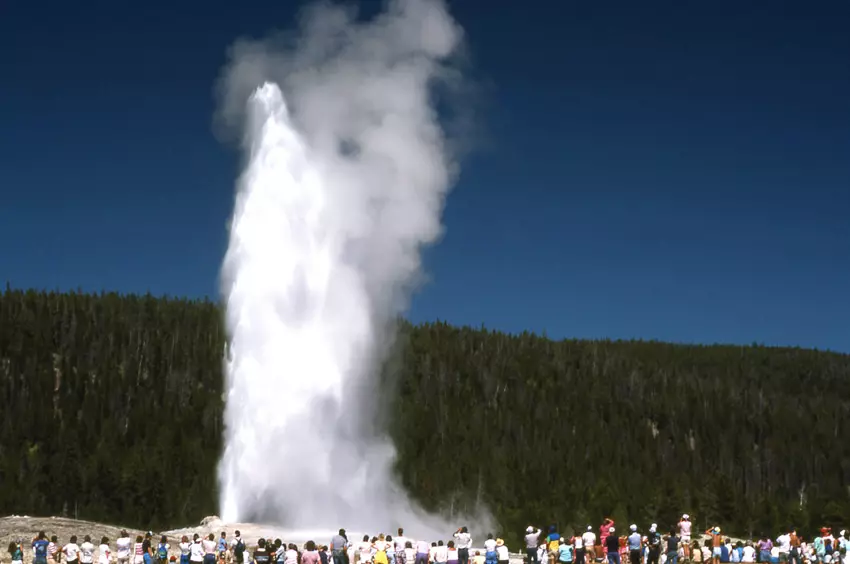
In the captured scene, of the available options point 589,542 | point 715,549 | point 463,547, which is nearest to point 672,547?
point 589,542

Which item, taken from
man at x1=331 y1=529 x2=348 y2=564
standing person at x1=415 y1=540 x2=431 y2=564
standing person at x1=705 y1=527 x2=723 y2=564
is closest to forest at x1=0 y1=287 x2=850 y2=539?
standing person at x1=705 y1=527 x2=723 y2=564

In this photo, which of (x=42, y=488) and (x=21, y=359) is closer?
(x=42, y=488)

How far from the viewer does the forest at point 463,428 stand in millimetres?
83938

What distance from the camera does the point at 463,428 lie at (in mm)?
106500

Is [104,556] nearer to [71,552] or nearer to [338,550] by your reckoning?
[71,552]

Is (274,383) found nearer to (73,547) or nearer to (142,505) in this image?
(73,547)

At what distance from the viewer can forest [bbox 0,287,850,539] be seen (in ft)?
275

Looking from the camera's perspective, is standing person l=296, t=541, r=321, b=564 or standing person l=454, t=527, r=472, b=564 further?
standing person l=454, t=527, r=472, b=564

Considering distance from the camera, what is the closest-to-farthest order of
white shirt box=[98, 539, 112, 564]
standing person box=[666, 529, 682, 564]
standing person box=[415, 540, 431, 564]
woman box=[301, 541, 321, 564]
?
woman box=[301, 541, 321, 564]
white shirt box=[98, 539, 112, 564]
standing person box=[415, 540, 431, 564]
standing person box=[666, 529, 682, 564]

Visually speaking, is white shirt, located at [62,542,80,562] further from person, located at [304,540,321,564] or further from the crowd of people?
person, located at [304,540,321,564]

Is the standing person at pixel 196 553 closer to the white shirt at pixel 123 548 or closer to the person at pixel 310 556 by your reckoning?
the white shirt at pixel 123 548

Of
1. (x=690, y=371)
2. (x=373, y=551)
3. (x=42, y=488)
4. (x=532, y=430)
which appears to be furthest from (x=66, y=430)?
(x=690, y=371)

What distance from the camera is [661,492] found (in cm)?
8988

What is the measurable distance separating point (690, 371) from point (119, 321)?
3194 inches
